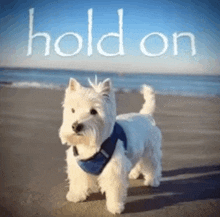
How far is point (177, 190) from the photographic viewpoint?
2.08 m

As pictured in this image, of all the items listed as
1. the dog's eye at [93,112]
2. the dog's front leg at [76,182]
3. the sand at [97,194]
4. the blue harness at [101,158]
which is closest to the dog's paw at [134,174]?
the sand at [97,194]

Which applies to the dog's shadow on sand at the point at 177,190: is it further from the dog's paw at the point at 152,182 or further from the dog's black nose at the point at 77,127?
the dog's black nose at the point at 77,127

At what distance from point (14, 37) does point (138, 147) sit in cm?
174

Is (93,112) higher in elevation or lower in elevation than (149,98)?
lower

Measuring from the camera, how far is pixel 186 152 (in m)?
2.78

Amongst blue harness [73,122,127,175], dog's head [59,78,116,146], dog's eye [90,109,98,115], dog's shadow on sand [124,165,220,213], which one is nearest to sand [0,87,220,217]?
dog's shadow on sand [124,165,220,213]

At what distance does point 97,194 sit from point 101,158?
489 millimetres

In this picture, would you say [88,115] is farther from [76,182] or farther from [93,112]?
[76,182]

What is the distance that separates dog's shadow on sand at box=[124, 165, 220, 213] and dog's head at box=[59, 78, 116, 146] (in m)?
0.65

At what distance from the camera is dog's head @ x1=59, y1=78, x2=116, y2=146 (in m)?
1.48

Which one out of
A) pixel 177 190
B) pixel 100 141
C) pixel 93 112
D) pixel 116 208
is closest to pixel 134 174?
pixel 177 190

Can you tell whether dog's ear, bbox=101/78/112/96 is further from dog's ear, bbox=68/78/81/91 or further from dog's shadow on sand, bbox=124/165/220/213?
dog's shadow on sand, bbox=124/165/220/213

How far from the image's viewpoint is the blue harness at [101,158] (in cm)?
163

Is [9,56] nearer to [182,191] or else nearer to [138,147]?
[138,147]
